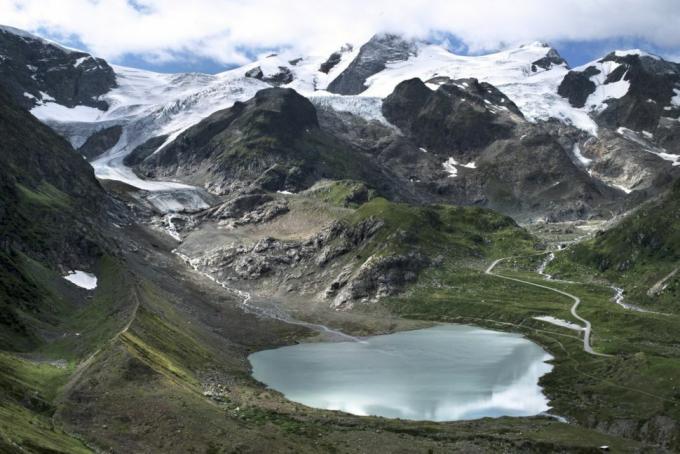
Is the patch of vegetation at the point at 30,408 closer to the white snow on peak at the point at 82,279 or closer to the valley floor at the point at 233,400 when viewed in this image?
the valley floor at the point at 233,400

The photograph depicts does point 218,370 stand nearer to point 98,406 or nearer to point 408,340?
point 98,406

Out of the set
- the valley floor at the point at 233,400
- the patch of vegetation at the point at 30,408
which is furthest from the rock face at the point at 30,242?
the patch of vegetation at the point at 30,408

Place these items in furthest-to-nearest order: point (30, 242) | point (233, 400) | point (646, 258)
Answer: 1. point (646, 258)
2. point (30, 242)
3. point (233, 400)

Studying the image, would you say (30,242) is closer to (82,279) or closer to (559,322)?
(82,279)

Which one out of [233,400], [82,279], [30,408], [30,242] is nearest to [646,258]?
[233,400]

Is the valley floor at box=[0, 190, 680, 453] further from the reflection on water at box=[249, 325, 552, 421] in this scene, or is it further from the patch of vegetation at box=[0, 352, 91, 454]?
the reflection on water at box=[249, 325, 552, 421]

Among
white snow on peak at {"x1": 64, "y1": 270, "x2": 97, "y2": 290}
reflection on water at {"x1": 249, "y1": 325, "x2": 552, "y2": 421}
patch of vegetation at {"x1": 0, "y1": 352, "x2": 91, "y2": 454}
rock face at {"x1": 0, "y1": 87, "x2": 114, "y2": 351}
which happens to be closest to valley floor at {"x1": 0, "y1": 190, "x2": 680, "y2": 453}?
patch of vegetation at {"x1": 0, "y1": 352, "x2": 91, "y2": 454}
